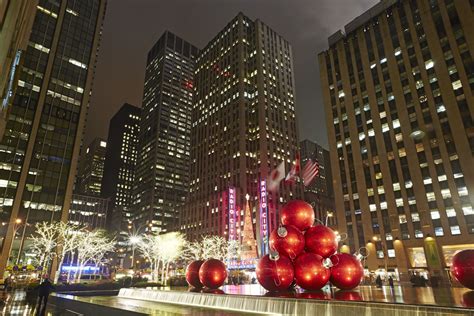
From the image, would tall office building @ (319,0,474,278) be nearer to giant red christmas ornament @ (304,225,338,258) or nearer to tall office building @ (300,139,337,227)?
tall office building @ (300,139,337,227)

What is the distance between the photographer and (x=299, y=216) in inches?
592

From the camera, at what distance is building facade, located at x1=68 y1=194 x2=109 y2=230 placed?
164375 millimetres

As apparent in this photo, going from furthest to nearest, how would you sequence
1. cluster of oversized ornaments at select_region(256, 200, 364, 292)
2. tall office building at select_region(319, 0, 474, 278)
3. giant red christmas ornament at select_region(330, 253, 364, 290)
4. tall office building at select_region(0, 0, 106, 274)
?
tall office building at select_region(0, 0, 106, 274), tall office building at select_region(319, 0, 474, 278), giant red christmas ornament at select_region(330, 253, 364, 290), cluster of oversized ornaments at select_region(256, 200, 364, 292)

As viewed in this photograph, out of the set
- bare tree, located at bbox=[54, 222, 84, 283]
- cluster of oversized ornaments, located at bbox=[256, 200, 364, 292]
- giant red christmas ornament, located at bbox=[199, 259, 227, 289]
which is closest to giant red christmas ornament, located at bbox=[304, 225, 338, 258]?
cluster of oversized ornaments, located at bbox=[256, 200, 364, 292]

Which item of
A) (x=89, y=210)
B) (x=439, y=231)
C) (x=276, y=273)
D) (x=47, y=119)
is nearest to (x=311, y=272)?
(x=276, y=273)

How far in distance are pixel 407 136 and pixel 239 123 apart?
67994 millimetres

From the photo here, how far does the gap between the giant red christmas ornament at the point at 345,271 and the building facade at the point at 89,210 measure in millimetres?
170877

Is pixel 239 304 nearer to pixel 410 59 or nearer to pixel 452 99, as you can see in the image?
pixel 452 99

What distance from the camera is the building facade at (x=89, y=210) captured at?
164 m

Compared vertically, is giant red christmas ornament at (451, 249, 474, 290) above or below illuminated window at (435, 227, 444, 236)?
below

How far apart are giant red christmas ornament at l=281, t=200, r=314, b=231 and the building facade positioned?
16915 centimetres

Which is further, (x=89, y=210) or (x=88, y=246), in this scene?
(x=89, y=210)

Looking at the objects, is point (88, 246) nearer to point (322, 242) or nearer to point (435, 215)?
point (322, 242)

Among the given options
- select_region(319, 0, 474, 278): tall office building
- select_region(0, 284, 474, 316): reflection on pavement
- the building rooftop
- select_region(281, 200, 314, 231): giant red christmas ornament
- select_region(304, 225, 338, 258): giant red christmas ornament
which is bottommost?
select_region(0, 284, 474, 316): reflection on pavement
